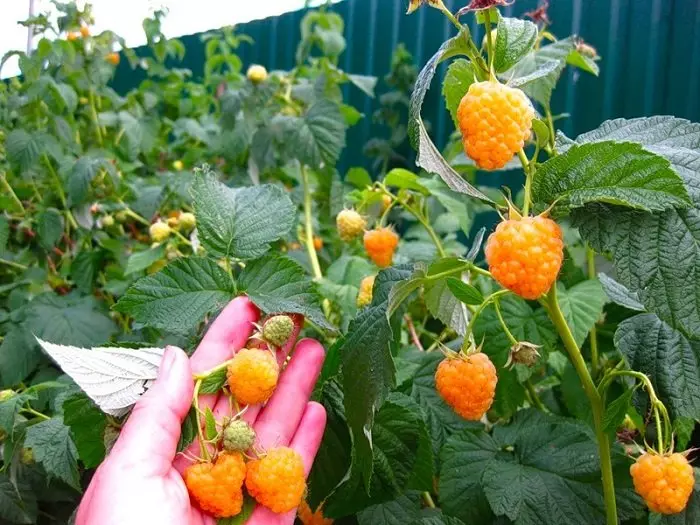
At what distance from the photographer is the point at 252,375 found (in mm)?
731

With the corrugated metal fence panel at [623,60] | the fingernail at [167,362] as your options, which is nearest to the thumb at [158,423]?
the fingernail at [167,362]

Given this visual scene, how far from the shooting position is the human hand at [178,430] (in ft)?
2.24

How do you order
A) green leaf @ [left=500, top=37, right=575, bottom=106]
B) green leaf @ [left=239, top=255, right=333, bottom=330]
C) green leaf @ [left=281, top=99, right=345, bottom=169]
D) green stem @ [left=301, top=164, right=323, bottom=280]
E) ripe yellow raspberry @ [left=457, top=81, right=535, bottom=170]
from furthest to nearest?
green leaf @ [left=281, top=99, right=345, bottom=169]
green stem @ [left=301, top=164, right=323, bottom=280]
green leaf @ [left=500, top=37, right=575, bottom=106]
green leaf @ [left=239, top=255, right=333, bottom=330]
ripe yellow raspberry @ [left=457, top=81, right=535, bottom=170]

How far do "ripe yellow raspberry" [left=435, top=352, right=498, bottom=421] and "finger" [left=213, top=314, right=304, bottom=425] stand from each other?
174 millimetres

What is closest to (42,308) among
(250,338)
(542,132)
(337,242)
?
(337,242)

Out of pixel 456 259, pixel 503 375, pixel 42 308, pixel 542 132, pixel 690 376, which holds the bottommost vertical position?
pixel 42 308

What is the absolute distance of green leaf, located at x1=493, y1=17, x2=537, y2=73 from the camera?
2.20ft

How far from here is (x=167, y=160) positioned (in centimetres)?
276

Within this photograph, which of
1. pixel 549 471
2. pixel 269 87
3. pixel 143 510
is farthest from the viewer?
pixel 269 87

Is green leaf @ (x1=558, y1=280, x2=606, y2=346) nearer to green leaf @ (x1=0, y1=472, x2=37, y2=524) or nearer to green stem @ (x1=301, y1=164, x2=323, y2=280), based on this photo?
green stem @ (x1=301, y1=164, x2=323, y2=280)

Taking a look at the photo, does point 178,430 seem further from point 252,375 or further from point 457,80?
point 457,80

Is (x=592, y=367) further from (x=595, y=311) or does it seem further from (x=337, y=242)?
(x=337, y=242)

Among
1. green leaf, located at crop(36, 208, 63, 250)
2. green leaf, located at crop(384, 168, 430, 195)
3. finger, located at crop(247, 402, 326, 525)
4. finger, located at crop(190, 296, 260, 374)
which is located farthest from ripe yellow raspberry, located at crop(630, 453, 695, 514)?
green leaf, located at crop(36, 208, 63, 250)

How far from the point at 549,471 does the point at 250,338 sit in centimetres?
42
